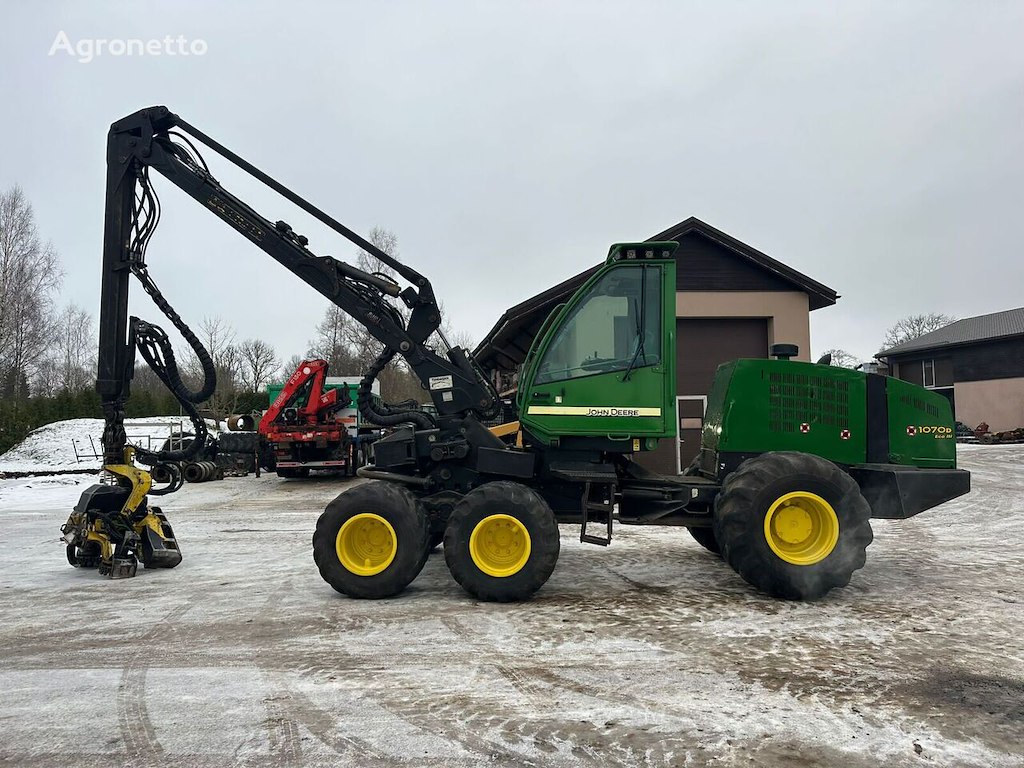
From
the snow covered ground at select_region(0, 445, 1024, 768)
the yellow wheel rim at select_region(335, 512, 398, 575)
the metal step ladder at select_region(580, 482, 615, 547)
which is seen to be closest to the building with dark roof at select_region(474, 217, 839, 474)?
the snow covered ground at select_region(0, 445, 1024, 768)

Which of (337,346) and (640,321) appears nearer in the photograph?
(640,321)

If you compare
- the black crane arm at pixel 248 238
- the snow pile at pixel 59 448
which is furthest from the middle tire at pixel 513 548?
the snow pile at pixel 59 448

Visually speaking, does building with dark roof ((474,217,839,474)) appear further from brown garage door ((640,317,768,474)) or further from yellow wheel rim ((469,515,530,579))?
yellow wheel rim ((469,515,530,579))

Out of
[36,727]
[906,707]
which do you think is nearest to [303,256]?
[36,727]

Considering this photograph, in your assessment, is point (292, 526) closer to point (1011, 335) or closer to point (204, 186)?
point (204, 186)

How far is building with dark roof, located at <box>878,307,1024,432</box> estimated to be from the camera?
31.7 metres

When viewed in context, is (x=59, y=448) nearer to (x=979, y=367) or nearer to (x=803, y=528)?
(x=803, y=528)

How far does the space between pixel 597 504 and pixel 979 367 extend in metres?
34.9

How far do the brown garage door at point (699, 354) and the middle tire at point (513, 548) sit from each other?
9240 millimetres

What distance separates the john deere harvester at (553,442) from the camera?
18.7ft

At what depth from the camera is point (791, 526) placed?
5.85 metres

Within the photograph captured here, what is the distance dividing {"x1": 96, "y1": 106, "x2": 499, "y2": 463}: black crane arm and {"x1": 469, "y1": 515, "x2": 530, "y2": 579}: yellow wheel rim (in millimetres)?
1271

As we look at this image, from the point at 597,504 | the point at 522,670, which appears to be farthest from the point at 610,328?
the point at 522,670

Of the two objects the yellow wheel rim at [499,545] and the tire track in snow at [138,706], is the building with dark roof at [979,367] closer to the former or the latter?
the yellow wheel rim at [499,545]
